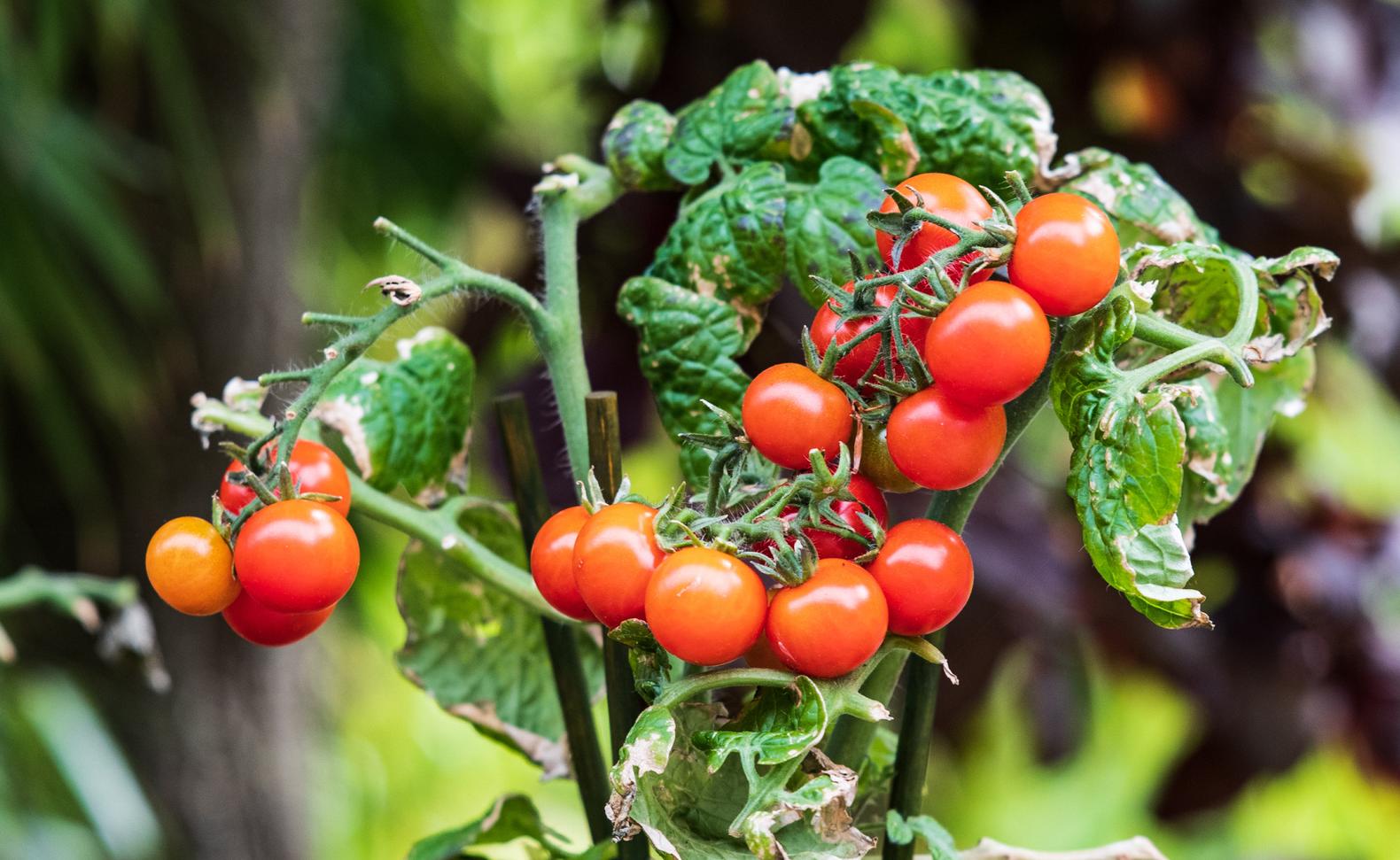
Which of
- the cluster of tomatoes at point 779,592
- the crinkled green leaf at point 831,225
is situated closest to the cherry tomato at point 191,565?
the cluster of tomatoes at point 779,592

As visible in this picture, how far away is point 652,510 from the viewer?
32cm

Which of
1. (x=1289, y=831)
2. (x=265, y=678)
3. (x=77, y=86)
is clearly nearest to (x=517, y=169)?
(x=77, y=86)

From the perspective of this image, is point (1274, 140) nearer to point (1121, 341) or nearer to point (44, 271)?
point (1121, 341)

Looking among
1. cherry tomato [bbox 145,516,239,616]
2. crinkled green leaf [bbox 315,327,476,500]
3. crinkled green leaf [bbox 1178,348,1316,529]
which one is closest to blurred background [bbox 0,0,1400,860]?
crinkled green leaf [bbox 315,327,476,500]

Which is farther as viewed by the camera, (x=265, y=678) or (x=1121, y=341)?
(x=265, y=678)

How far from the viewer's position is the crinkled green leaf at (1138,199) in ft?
1.31

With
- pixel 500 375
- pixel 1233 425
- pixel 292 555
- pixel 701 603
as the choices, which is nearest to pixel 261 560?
pixel 292 555

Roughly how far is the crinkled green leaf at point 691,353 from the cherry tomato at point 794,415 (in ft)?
0.35

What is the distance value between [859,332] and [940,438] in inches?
1.4

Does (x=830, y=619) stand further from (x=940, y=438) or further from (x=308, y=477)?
(x=308, y=477)

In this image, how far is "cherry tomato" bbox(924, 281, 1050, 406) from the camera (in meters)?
0.28

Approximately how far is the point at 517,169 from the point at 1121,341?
830mm

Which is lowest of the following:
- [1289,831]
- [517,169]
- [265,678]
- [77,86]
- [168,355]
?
[1289,831]

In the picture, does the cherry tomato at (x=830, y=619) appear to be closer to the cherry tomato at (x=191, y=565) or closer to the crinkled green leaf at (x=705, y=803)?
the crinkled green leaf at (x=705, y=803)
